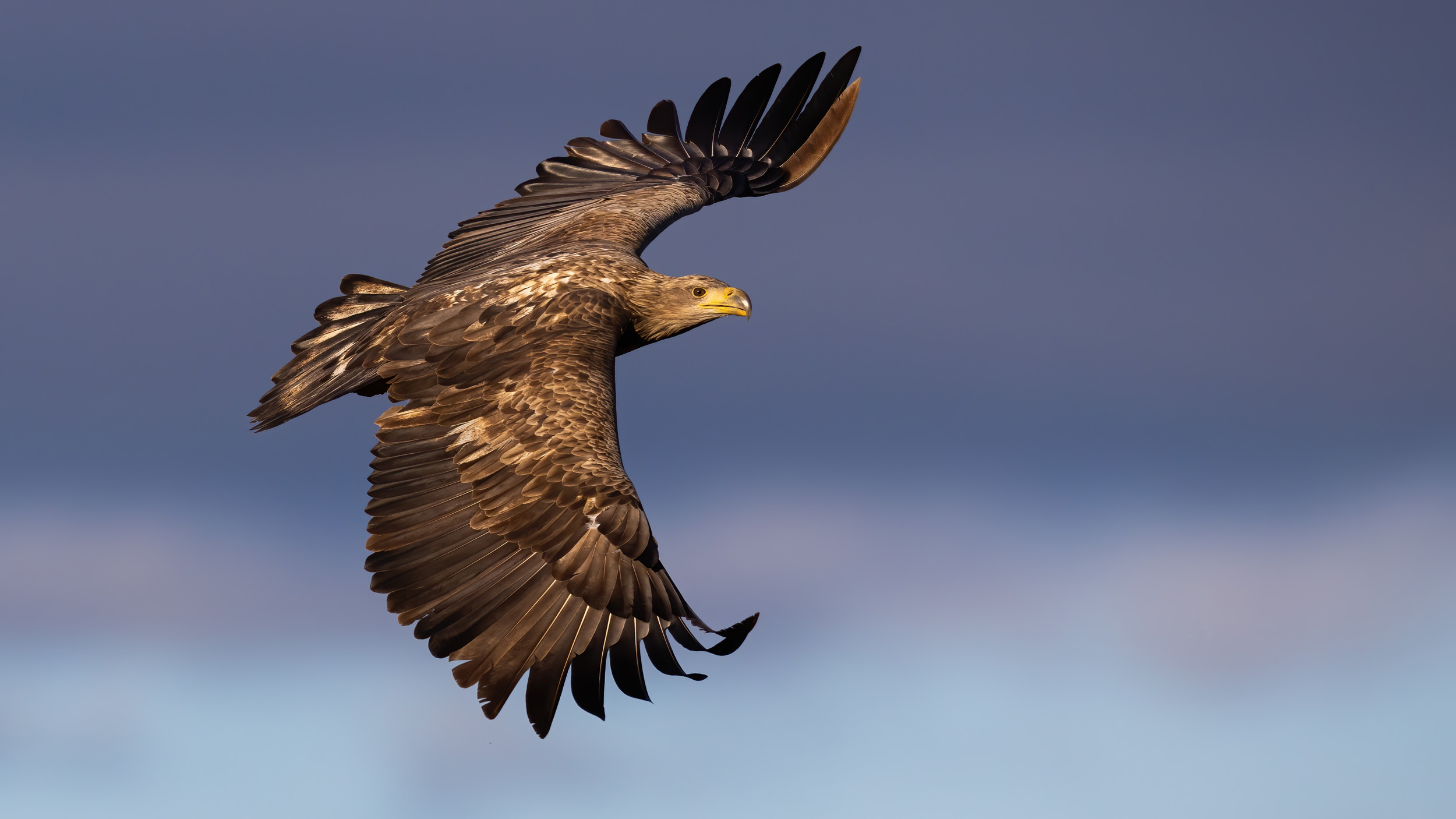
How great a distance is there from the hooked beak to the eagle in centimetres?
2

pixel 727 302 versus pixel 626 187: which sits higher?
pixel 626 187

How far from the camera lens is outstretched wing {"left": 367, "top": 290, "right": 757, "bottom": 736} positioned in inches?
383

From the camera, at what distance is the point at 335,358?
13.1 m

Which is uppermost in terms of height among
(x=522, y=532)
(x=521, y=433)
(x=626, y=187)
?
(x=626, y=187)

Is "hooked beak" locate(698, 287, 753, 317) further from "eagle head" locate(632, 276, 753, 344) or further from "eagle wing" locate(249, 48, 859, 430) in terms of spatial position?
"eagle wing" locate(249, 48, 859, 430)

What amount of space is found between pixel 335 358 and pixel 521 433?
3.11m

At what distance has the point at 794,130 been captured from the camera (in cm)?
1703

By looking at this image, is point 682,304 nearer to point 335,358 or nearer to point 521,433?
point 521,433

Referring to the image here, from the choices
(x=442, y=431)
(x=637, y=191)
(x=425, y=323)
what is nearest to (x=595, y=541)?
(x=442, y=431)

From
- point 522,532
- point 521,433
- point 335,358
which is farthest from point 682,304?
point 522,532

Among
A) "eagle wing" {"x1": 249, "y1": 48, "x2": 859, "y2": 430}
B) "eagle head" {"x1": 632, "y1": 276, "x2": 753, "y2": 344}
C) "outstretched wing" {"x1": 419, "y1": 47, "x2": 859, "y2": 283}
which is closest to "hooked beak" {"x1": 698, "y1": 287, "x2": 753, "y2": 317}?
"eagle head" {"x1": 632, "y1": 276, "x2": 753, "y2": 344}

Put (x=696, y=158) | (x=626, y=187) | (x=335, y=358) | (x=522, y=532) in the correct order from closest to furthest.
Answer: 1. (x=522, y=532)
2. (x=335, y=358)
3. (x=626, y=187)
4. (x=696, y=158)

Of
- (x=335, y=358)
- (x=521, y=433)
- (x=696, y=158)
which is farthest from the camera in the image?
(x=696, y=158)

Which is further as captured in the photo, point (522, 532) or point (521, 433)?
point (521, 433)
